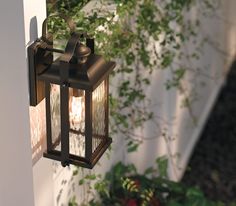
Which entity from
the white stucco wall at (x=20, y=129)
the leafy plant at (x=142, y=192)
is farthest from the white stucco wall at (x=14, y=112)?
the leafy plant at (x=142, y=192)

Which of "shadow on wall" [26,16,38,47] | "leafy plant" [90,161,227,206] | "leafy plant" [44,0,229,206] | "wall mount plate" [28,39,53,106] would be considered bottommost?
"leafy plant" [90,161,227,206]

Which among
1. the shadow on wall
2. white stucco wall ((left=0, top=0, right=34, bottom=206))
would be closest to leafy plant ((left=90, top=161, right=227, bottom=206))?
white stucco wall ((left=0, top=0, right=34, bottom=206))

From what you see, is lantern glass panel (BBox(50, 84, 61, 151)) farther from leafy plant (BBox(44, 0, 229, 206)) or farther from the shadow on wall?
leafy plant (BBox(44, 0, 229, 206))

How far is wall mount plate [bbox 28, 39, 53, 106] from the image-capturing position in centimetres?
233

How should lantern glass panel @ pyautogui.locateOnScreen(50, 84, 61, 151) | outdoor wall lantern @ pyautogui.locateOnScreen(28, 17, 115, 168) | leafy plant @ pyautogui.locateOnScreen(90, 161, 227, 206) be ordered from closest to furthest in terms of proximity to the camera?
outdoor wall lantern @ pyautogui.locateOnScreen(28, 17, 115, 168)
lantern glass panel @ pyautogui.locateOnScreen(50, 84, 61, 151)
leafy plant @ pyautogui.locateOnScreen(90, 161, 227, 206)

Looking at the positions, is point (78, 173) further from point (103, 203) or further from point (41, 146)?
point (41, 146)

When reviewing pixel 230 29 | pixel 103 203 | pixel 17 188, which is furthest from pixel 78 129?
pixel 230 29

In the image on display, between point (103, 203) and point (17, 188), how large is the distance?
40.0 inches

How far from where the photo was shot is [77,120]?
2438 millimetres

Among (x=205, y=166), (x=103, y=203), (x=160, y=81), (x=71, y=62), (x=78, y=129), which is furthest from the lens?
(x=205, y=166)

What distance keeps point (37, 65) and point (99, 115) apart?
11.5 inches

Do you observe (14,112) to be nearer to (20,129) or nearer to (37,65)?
(20,129)

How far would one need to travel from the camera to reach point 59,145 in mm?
2584

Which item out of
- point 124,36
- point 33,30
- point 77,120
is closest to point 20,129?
point 77,120
